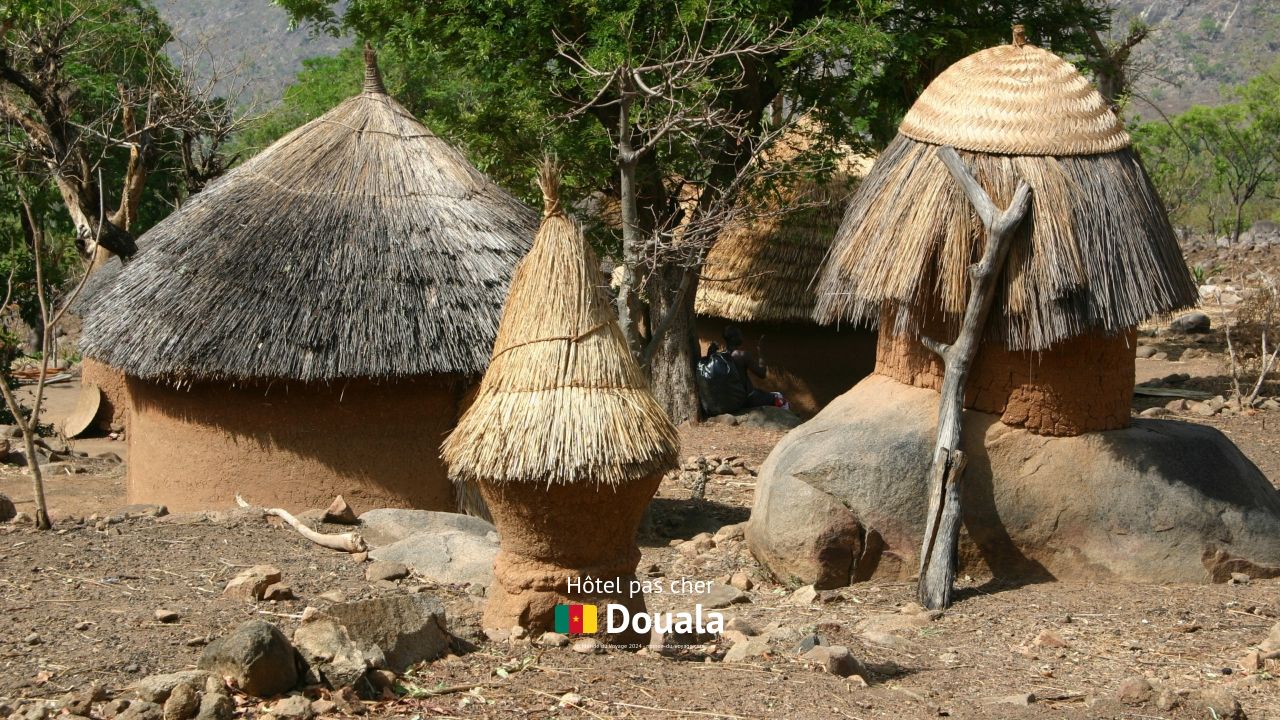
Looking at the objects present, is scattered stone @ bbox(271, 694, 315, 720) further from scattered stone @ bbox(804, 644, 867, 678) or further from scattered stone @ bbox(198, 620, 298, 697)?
scattered stone @ bbox(804, 644, 867, 678)

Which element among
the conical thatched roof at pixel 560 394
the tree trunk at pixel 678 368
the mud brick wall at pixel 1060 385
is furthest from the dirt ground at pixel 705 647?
the tree trunk at pixel 678 368

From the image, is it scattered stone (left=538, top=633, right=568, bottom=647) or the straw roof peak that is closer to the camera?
scattered stone (left=538, top=633, right=568, bottom=647)

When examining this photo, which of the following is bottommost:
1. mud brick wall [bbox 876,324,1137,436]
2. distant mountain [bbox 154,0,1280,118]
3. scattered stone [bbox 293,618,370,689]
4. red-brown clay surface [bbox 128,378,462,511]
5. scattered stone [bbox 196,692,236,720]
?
scattered stone [bbox 196,692,236,720]

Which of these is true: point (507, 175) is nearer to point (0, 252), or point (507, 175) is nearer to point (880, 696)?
point (880, 696)

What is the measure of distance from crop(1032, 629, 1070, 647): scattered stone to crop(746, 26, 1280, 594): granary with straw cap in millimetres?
720

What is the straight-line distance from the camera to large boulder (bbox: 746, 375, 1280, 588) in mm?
7168

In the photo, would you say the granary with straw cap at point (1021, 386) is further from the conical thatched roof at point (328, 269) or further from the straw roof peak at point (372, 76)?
the straw roof peak at point (372, 76)

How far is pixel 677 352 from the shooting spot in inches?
510

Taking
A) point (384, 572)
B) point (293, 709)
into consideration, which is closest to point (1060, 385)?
point (384, 572)

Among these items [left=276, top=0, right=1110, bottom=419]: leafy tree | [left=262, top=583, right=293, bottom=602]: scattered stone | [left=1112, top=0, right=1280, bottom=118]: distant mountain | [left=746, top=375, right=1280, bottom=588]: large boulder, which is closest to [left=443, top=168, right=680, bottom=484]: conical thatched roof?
[left=262, top=583, right=293, bottom=602]: scattered stone

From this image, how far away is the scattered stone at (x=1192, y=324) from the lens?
61.0 ft

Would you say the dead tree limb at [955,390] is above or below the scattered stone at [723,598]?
above

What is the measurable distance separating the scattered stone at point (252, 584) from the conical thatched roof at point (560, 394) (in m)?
1.16

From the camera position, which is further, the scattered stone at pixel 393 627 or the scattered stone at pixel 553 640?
the scattered stone at pixel 553 640
